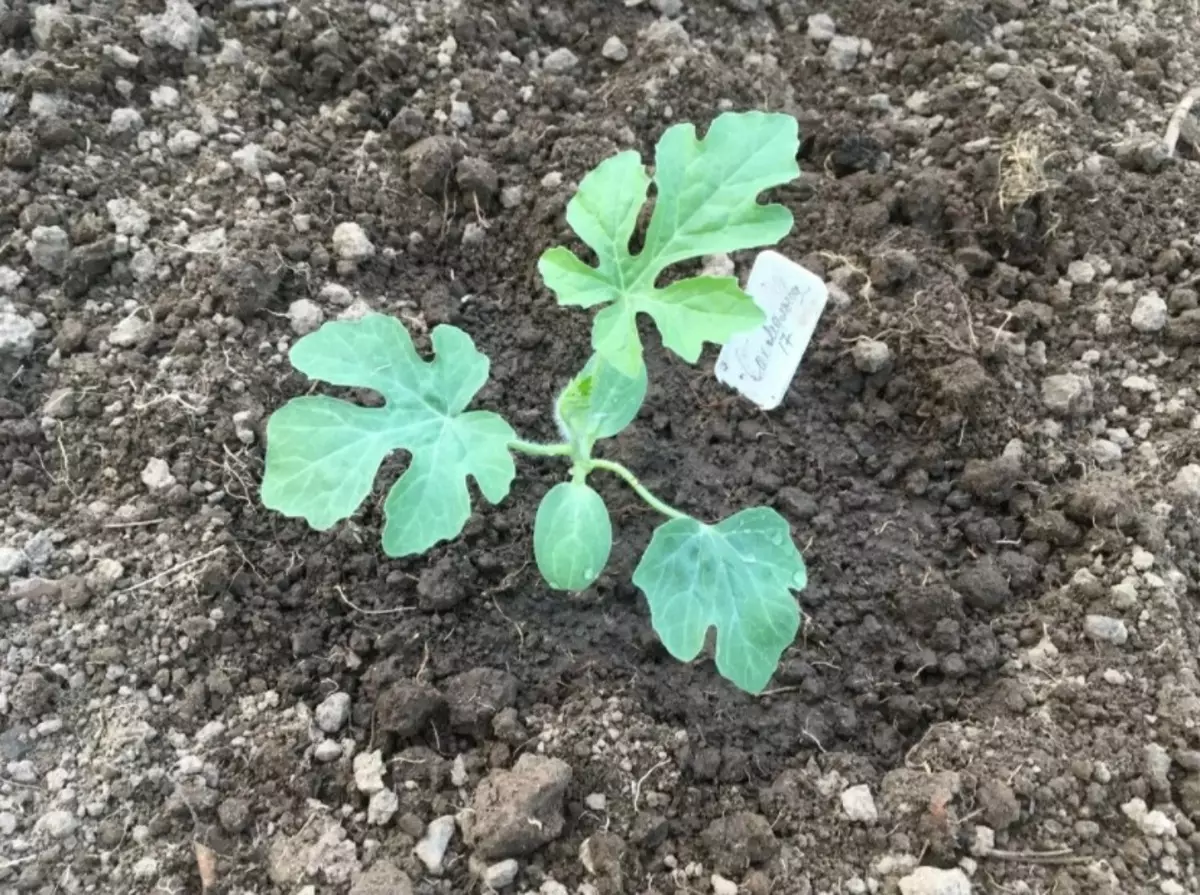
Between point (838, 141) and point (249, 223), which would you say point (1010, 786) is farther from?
point (249, 223)

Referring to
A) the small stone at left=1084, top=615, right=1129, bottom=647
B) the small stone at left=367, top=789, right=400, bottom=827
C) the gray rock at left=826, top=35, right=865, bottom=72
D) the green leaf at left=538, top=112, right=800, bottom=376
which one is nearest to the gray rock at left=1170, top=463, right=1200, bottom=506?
the small stone at left=1084, top=615, right=1129, bottom=647

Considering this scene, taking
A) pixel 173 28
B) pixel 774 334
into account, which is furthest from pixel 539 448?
pixel 173 28

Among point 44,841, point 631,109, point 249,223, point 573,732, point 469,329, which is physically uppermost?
point 631,109

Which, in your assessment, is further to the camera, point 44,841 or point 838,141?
point 838,141

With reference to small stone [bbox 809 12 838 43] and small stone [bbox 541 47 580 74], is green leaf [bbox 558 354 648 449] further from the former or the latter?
small stone [bbox 809 12 838 43]

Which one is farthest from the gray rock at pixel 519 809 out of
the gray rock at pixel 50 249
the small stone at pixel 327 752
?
the gray rock at pixel 50 249

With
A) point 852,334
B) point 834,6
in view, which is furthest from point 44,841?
point 834,6

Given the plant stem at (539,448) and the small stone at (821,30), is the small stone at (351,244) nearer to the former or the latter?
the plant stem at (539,448)

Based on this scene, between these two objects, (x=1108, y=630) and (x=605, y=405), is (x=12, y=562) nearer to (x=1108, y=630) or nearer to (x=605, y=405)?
(x=605, y=405)
